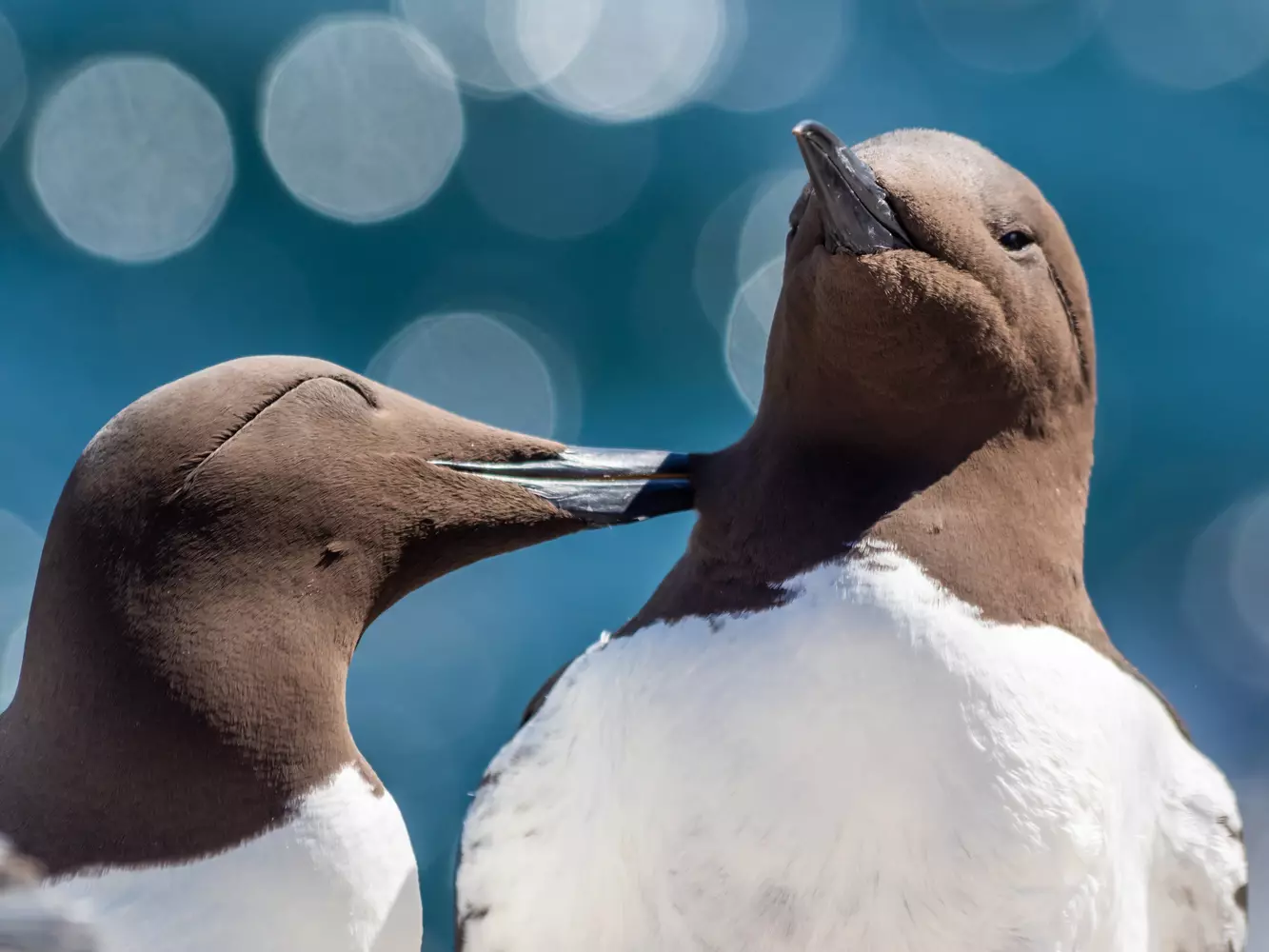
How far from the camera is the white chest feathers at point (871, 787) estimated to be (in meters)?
1.79

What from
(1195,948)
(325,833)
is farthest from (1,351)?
(1195,948)

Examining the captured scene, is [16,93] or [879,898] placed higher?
[16,93]

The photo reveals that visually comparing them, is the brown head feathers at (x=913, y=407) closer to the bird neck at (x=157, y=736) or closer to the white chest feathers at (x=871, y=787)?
the white chest feathers at (x=871, y=787)

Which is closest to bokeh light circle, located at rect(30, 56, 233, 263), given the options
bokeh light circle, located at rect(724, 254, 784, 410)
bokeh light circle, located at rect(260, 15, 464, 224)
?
bokeh light circle, located at rect(260, 15, 464, 224)

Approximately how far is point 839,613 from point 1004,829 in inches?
14.3

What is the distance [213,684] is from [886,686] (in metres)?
0.99

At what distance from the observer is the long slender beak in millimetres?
2240

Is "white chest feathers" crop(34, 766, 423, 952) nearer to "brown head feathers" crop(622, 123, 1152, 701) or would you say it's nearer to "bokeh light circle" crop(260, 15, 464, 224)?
"brown head feathers" crop(622, 123, 1152, 701)

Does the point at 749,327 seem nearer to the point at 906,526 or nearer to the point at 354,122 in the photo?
the point at 354,122

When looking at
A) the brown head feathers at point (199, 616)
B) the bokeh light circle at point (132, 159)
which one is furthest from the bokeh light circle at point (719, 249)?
the brown head feathers at point (199, 616)

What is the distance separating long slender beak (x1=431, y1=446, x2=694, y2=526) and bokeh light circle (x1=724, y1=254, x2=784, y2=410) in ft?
7.21

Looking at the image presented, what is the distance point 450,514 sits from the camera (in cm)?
220

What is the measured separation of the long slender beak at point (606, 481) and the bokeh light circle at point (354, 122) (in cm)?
Answer: 248

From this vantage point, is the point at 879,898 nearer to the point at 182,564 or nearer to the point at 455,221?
the point at 182,564
